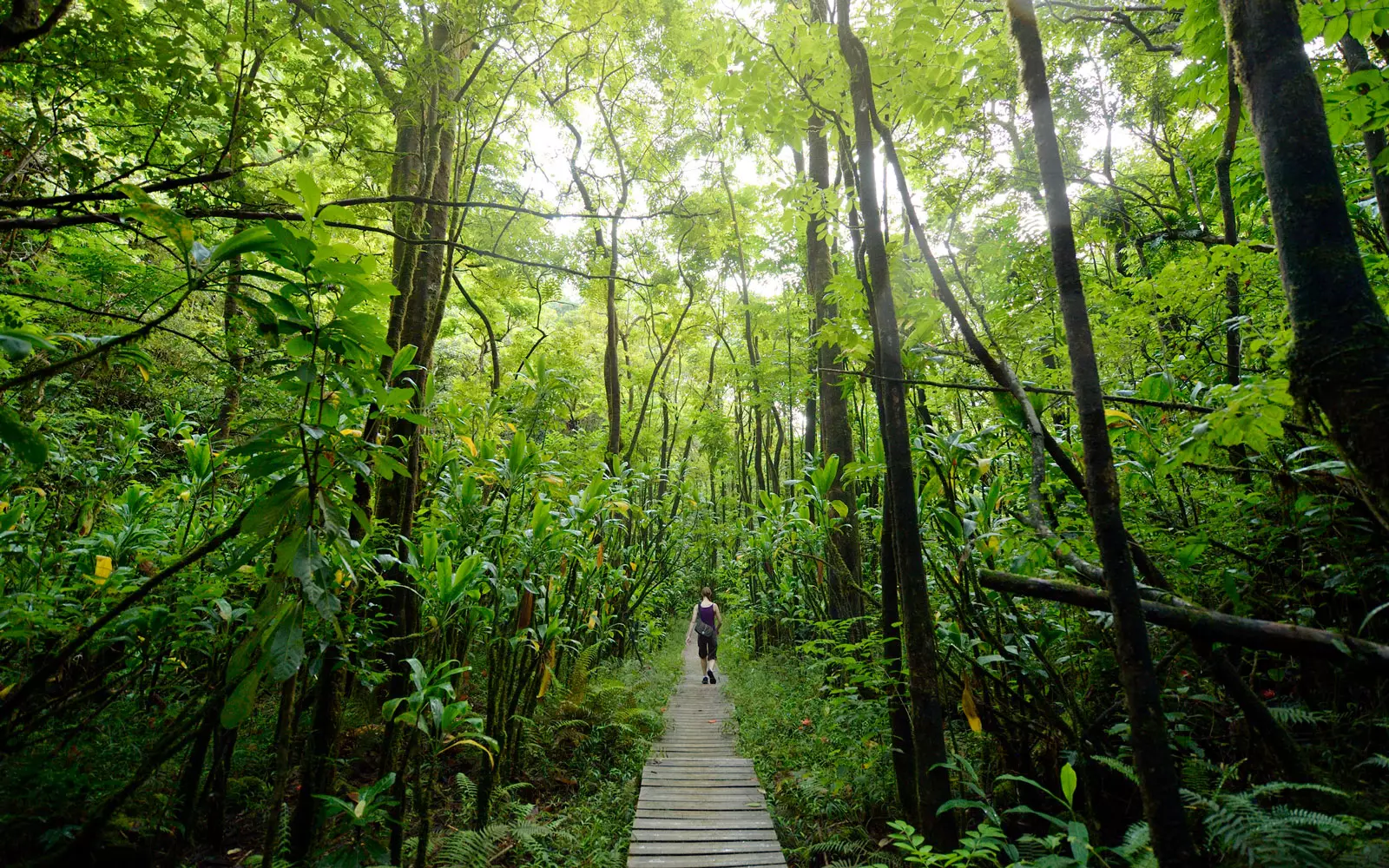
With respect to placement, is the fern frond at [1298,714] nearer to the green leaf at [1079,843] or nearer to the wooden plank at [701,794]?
the green leaf at [1079,843]

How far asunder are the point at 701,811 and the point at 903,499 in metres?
3.01

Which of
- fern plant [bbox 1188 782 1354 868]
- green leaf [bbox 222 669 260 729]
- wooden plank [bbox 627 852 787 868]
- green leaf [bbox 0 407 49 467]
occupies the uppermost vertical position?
green leaf [bbox 0 407 49 467]

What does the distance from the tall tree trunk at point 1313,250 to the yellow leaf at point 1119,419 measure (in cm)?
104

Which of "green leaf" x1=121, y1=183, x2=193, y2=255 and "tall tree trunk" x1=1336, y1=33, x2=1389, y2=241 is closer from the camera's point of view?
"green leaf" x1=121, y1=183, x2=193, y2=255

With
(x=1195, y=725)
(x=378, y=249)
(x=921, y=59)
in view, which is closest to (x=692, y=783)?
(x=1195, y=725)

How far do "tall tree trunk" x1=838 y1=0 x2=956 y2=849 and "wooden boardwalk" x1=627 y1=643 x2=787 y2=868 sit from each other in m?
1.48

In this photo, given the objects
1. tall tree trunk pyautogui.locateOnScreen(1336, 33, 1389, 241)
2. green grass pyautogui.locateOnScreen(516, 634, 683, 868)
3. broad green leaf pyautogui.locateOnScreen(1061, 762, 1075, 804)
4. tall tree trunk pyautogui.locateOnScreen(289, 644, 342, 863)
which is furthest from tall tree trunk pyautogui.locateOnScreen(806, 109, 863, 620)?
tall tree trunk pyautogui.locateOnScreen(289, 644, 342, 863)

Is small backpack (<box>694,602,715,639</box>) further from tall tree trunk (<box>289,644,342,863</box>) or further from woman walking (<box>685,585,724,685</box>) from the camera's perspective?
tall tree trunk (<box>289,644,342,863</box>)

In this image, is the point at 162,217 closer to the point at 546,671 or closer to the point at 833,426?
the point at 546,671

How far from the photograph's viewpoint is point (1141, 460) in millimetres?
2730

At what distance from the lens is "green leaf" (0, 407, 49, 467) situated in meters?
1.18

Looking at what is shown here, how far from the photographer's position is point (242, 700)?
1.54 m

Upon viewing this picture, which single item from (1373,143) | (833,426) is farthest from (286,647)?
(833,426)

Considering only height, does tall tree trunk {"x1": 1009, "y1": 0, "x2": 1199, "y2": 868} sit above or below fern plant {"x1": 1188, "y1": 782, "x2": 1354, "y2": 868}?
above
